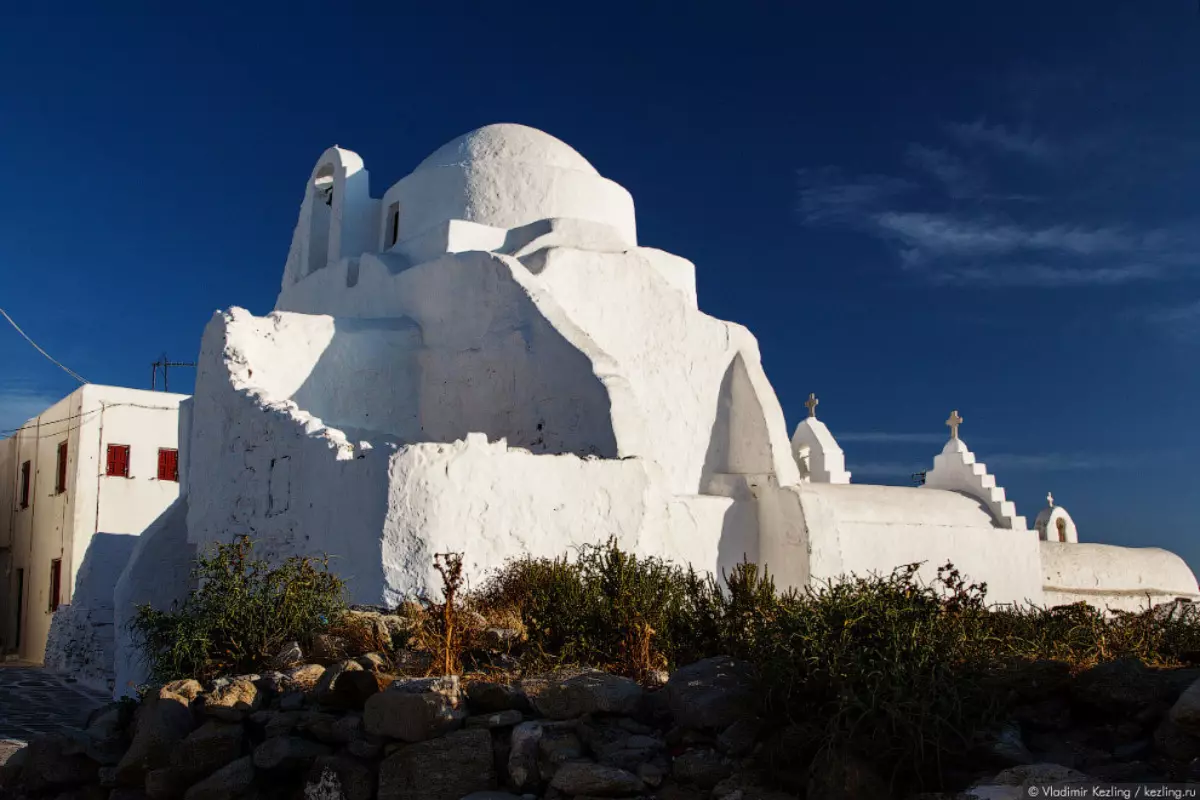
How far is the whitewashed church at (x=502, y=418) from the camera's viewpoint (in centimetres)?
838

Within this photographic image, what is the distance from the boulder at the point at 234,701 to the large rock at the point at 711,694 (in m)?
2.50

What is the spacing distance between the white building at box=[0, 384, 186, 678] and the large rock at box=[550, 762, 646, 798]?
14.7 metres

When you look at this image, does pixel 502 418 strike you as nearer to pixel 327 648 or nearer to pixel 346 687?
pixel 327 648

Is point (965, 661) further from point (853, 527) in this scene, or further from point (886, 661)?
point (853, 527)

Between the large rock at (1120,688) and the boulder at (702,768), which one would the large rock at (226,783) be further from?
the large rock at (1120,688)

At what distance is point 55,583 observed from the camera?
18688mm

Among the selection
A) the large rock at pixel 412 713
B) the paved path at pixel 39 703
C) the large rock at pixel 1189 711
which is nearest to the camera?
the large rock at pixel 1189 711

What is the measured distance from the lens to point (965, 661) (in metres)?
4.76

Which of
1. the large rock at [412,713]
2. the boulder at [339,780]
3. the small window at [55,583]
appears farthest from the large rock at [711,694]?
the small window at [55,583]

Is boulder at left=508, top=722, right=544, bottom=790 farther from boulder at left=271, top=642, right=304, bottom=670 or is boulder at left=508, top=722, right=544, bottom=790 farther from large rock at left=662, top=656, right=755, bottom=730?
boulder at left=271, top=642, right=304, bottom=670

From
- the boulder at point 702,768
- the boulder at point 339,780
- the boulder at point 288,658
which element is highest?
the boulder at point 288,658

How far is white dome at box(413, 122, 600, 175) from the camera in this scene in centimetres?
1389

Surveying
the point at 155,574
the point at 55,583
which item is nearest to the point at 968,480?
the point at 155,574

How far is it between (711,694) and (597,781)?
679 mm
